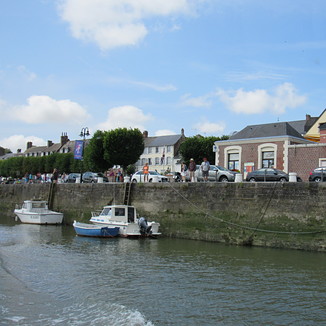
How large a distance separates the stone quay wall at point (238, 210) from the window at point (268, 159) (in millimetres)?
13181

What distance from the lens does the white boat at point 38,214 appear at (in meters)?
31.2

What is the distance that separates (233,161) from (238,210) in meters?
16.3

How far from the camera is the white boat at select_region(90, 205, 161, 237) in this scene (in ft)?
73.9

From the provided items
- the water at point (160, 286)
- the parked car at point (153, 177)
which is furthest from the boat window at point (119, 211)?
the parked car at point (153, 177)

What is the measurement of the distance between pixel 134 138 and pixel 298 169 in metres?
30.3

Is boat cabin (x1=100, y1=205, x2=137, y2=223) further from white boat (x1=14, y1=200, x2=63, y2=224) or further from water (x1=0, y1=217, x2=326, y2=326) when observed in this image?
white boat (x1=14, y1=200, x2=63, y2=224)

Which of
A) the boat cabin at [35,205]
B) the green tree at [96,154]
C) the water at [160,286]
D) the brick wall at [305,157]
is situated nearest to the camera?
the water at [160,286]

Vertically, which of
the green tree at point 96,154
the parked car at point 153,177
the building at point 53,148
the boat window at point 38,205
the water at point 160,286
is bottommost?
the water at point 160,286

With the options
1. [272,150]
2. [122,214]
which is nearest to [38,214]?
[122,214]

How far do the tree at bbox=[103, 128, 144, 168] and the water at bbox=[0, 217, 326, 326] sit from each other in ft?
123

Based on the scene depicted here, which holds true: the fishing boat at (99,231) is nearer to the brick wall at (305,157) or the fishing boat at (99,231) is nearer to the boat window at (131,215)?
the boat window at (131,215)

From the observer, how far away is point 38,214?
103 feet

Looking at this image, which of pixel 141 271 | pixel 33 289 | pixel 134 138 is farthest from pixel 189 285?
pixel 134 138

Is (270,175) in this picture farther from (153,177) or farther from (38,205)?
(38,205)
